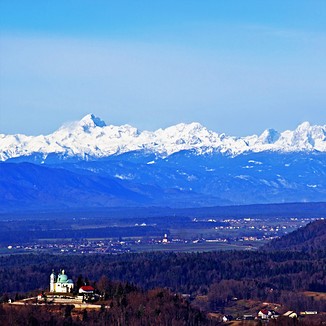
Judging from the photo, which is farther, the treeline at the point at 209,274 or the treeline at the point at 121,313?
the treeline at the point at 209,274

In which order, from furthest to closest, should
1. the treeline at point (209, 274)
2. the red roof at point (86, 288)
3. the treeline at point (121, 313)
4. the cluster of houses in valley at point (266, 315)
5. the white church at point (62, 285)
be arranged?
1. the treeline at point (209, 274)
2. the cluster of houses in valley at point (266, 315)
3. the white church at point (62, 285)
4. the red roof at point (86, 288)
5. the treeline at point (121, 313)

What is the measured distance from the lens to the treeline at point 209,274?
155 m

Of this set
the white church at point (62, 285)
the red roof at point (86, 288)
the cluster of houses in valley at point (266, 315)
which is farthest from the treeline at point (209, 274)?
the red roof at point (86, 288)

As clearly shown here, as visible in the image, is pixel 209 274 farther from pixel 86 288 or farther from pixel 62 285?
pixel 86 288

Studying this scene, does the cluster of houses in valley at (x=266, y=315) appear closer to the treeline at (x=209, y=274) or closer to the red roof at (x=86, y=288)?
the treeline at (x=209, y=274)

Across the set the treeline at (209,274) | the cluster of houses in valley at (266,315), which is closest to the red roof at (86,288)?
the cluster of houses in valley at (266,315)

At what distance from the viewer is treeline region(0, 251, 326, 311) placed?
6117 inches

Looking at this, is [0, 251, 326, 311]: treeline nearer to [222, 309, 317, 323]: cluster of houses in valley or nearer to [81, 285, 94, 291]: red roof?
[222, 309, 317, 323]: cluster of houses in valley

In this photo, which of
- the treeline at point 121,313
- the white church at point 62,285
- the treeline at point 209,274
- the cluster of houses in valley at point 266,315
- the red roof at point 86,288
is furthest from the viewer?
the treeline at point 209,274

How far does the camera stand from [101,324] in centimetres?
10694

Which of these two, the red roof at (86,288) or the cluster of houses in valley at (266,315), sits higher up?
the red roof at (86,288)

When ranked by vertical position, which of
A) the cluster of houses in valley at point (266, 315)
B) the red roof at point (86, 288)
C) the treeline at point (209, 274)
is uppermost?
the treeline at point (209, 274)

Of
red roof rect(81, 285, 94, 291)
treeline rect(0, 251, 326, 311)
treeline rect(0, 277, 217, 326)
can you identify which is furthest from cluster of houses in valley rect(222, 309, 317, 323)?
red roof rect(81, 285, 94, 291)

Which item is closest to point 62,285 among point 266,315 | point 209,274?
point 266,315
